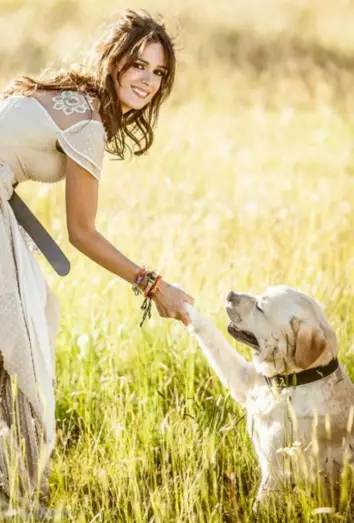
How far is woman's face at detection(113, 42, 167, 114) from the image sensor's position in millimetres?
4309

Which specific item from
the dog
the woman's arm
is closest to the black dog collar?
the dog

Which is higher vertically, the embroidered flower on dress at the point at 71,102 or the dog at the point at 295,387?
the embroidered flower on dress at the point at 71,102

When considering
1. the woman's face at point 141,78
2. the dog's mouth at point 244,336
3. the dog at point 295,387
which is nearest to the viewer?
the dog at point 295,387

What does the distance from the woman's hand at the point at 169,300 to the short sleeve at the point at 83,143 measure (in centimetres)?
56

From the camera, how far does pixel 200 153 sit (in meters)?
10.6

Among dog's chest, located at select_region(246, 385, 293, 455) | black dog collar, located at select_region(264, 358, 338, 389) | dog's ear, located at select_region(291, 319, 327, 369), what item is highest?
dog's ear, located at select_region(291, 319, 327, 369)

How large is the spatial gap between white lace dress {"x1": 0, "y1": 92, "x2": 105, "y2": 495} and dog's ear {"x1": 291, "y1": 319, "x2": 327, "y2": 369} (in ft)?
3.21

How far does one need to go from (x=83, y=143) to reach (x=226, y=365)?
1170 mm

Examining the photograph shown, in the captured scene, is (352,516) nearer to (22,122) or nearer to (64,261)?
(64,261)

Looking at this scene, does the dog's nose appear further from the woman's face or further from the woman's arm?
Answer: the woman's face

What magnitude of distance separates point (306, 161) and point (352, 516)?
700 cm

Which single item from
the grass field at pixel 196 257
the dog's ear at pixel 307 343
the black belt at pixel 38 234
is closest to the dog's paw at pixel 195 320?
the grass field at pixel 196 257

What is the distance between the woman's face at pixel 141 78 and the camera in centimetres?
431

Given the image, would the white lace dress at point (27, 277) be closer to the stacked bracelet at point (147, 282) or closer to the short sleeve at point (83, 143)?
the short sleeve at point (83, 143)
